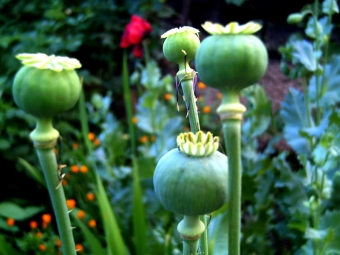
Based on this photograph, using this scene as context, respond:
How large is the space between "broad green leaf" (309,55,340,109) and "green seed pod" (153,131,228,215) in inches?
36.1

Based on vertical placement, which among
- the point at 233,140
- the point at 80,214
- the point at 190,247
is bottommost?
the point at 80,214

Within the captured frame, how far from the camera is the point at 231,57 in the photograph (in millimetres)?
277

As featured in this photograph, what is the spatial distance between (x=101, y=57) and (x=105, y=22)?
16 centimetres

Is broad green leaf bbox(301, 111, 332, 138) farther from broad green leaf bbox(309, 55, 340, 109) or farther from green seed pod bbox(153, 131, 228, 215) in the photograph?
green seed pod bbox(153, 131, 228, 215)

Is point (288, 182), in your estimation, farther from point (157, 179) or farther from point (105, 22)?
point (105, 22)

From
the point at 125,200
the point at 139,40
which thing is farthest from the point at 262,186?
the point at 139,40

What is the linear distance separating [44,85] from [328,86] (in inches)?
42.1

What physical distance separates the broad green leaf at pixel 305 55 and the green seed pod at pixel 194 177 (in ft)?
3.06

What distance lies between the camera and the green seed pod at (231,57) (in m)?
0.28

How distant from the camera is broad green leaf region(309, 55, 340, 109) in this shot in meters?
1.21

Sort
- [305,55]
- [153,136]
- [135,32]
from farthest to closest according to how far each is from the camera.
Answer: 1. [135,32]
2. [153,136]
3. [305,55]

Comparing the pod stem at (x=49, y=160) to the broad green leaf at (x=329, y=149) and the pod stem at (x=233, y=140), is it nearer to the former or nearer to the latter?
the pod stem at (x=233, y=140)

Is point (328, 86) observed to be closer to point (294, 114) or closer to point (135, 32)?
point (294, 114)

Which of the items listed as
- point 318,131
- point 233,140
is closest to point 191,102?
point 233,140
